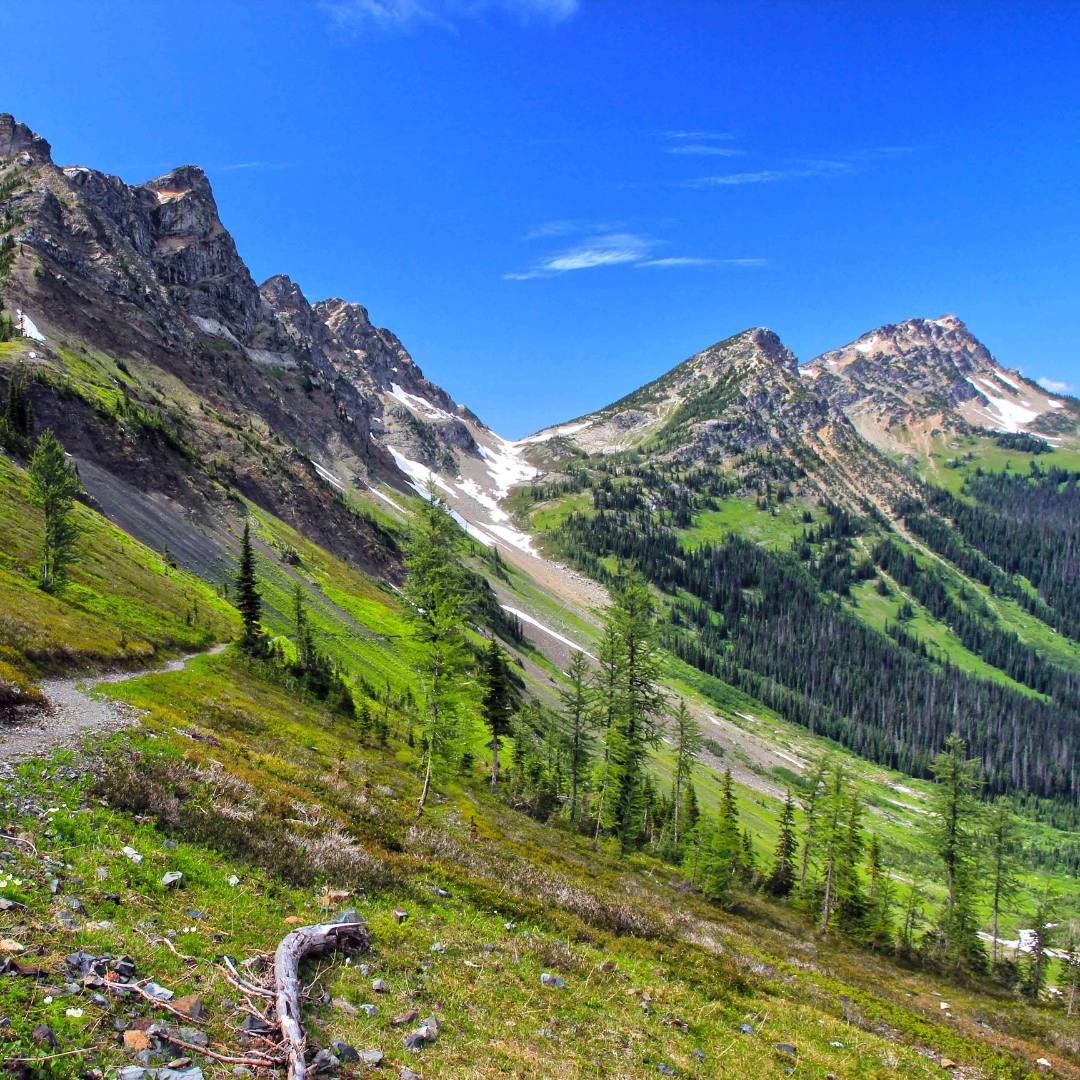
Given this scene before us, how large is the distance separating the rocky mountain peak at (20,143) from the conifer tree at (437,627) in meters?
227

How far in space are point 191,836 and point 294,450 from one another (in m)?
160

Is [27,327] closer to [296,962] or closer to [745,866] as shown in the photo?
[745,866]

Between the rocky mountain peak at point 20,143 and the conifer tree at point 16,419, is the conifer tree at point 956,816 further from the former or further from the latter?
the rocky mountain peak at point 20,143

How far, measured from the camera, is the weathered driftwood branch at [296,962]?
7535mm

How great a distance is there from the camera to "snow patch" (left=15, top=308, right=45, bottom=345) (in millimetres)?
110531

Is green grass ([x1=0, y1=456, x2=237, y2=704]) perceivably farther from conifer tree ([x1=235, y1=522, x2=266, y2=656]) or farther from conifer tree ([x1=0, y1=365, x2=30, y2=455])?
conifer tree ([x1=0, y1=365, x2=30, y2=455])

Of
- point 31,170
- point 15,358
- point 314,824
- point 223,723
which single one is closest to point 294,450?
point 15,358

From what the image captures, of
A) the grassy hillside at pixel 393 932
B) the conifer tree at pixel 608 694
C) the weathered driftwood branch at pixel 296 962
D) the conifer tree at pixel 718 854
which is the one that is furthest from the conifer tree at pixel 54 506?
the conifer tree at pixel 718 854

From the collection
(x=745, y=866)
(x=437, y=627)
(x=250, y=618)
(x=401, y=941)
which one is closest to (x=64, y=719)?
(x=401, y=941)

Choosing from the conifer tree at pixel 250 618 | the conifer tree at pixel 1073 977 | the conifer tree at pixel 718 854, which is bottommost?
the conifer tree at pixel 1073 977

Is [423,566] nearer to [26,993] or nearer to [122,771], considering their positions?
[122,771]

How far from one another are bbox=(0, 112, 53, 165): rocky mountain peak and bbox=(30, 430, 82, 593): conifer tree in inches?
7590

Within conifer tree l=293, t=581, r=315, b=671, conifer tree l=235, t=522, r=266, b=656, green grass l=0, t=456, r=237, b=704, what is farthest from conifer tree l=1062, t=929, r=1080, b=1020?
conifer tree l=235, t=522, r=266, b=656

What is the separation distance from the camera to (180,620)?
182 ft
